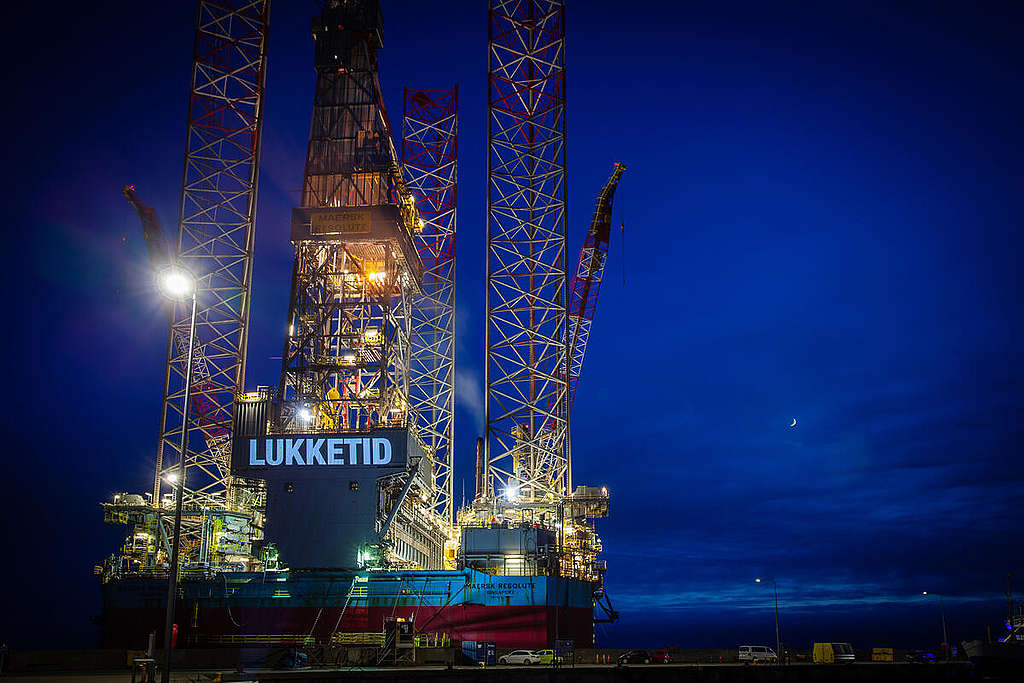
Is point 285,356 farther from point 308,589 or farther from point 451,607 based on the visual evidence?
point 451,607

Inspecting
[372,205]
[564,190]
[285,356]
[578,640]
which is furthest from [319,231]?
[578,640]

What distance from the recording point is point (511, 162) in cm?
7994

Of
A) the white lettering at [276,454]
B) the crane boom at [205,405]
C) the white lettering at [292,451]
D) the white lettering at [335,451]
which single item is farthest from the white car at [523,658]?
the crane boom at [205,405]

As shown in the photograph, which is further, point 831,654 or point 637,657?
point 637,657

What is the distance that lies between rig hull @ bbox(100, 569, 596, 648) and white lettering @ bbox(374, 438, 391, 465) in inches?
320

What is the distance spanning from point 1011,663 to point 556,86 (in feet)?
196

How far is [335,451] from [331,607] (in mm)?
11360

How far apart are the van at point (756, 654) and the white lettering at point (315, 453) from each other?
32.3 m

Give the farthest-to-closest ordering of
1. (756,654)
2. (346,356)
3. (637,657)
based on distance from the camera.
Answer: (346,356)
(756,654)
(637,657)

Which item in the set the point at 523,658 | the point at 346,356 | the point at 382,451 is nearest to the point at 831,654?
the point at 523,658

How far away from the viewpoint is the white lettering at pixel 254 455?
64.1m

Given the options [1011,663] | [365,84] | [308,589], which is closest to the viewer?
[1011,663]

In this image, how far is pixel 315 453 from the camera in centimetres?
6356

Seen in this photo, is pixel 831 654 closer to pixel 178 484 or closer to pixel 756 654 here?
pixel 756 654
